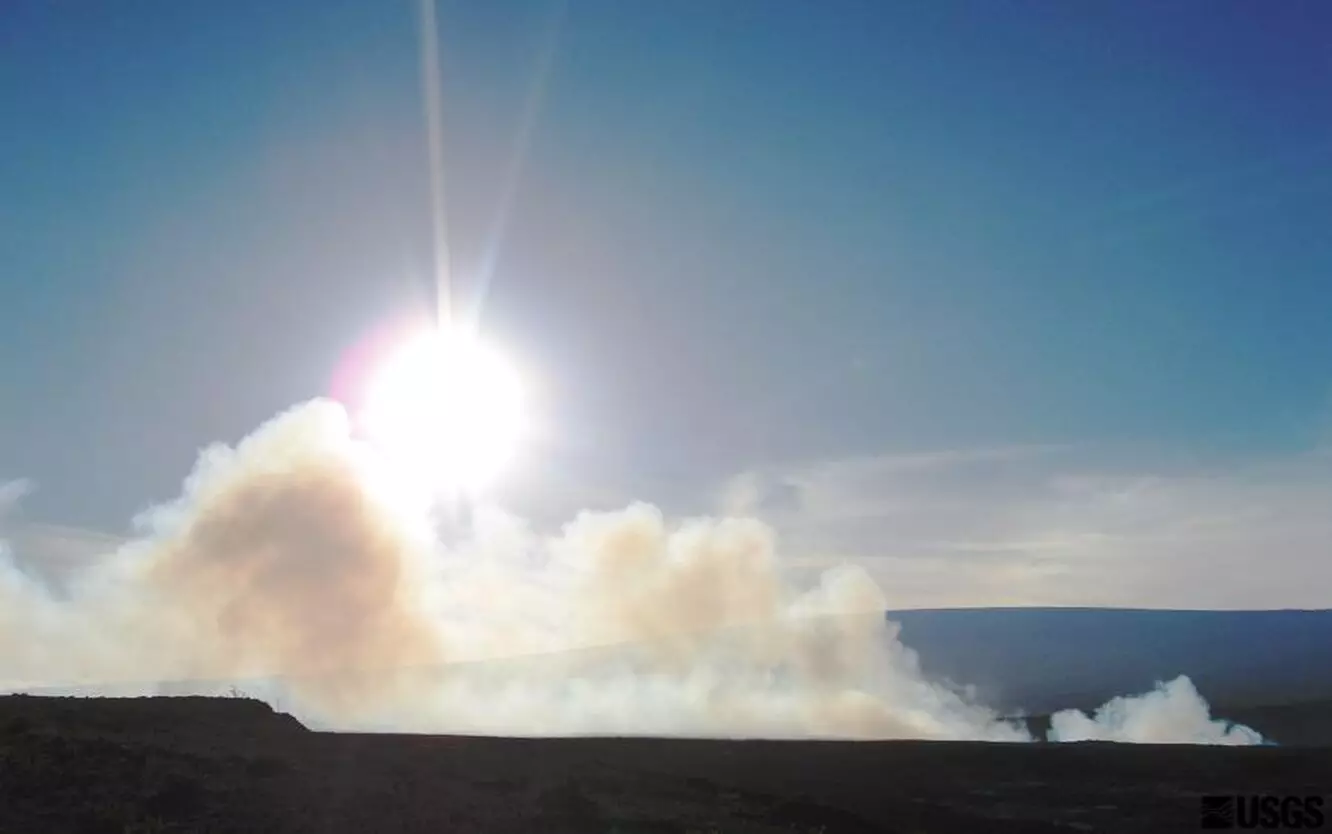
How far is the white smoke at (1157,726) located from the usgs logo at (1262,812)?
2070 inches

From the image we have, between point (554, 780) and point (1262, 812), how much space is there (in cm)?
1926

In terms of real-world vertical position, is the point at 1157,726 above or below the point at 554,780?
below

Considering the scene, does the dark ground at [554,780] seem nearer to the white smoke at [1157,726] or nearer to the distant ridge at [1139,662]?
the white smoke at [1157,726]

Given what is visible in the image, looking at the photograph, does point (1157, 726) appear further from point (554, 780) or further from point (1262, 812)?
point (554, 780)

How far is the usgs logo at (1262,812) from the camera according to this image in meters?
27.9

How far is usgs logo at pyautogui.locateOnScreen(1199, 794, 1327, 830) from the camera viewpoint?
27.9m

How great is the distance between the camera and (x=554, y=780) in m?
31.6

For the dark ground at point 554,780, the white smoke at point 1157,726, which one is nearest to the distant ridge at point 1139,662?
the white smoke at point 1157,726

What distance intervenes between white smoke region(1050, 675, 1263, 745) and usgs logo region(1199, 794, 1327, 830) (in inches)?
2070

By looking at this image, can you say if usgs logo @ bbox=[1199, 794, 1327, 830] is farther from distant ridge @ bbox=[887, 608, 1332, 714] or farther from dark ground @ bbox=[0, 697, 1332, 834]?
distant ridge @ bbox=[887, 608, 1332, 714]

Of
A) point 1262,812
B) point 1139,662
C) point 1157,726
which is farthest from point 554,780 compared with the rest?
point 1139,662

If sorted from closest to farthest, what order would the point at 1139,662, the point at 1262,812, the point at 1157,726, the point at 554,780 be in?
the point at 1262,812
the point at 554,780
the point at 1157,726
the point at 1139,662

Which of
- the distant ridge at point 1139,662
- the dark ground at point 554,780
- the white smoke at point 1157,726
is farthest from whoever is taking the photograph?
the distant ridge at point 1139,662

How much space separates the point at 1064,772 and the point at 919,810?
808 centimetres
